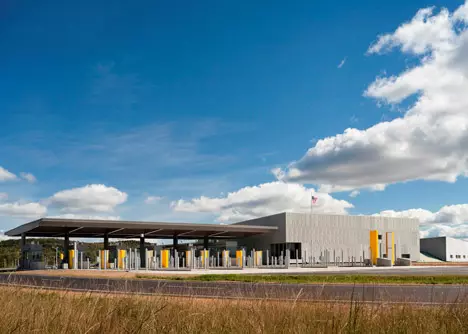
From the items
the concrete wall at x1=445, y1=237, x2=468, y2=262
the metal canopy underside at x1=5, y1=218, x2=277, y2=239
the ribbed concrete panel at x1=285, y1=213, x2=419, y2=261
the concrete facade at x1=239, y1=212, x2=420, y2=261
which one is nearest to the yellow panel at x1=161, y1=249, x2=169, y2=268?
the metal canopy underside at x1=5, y1=218, x2=277, y2=239

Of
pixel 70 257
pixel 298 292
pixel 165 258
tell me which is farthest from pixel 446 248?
pixel 298 292

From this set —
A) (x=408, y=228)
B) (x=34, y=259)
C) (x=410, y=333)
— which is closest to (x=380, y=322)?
(x=410, y=333)

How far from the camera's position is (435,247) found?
287ft

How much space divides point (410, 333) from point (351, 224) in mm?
65967

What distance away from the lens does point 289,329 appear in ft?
18.3

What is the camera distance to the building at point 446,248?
8544 cm

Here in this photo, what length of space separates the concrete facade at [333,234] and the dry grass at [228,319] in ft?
181

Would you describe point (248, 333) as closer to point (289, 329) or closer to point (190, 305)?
point (289, 329)

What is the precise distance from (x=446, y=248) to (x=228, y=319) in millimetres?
88164

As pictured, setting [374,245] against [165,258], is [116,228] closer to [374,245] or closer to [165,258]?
[165,258]

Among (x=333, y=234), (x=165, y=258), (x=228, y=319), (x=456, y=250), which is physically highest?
(x=228, y=319)

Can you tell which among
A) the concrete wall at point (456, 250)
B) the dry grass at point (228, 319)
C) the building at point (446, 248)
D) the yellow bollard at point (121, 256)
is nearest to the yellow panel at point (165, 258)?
the yellow bollard at point (121, 256)

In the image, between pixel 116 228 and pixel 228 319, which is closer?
pixel 228 319

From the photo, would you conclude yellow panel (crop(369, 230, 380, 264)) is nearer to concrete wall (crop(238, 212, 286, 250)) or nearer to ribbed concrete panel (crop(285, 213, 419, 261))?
ribbed concrete panel (crop(285, 213, 419, 261))
